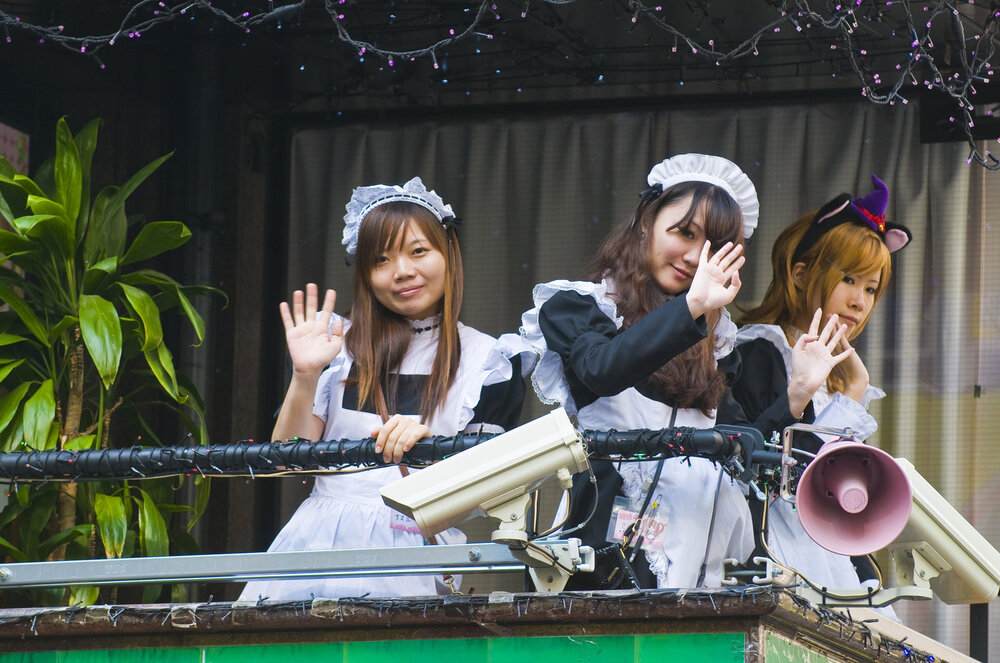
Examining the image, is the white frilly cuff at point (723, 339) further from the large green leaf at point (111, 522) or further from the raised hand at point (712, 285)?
the large green leaf at point (111, 522)

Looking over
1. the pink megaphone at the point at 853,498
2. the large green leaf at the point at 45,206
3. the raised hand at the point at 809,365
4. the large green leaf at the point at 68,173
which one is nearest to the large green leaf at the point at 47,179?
the large green leaf at the point at 68,173

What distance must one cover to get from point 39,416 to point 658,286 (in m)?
1.72

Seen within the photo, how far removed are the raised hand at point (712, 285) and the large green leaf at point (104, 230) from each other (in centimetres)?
201

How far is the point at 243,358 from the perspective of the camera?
5238 mm

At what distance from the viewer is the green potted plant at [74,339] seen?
3.43 metres

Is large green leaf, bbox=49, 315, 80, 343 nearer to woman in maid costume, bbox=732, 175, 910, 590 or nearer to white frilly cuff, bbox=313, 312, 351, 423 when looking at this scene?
white frilly cuff, bbox=313, 312, 351, 423

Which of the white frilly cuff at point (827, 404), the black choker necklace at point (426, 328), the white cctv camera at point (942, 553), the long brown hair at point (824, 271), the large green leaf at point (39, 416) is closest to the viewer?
the white cctv camera at point (942, 553)

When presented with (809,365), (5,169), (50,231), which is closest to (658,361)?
(809,365)

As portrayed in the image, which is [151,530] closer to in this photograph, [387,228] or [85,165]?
[85,165]

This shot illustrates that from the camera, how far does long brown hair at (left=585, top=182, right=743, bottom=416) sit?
8.07 feet

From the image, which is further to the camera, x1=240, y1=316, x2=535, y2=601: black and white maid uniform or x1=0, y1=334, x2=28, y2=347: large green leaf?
x1=0, y1=334, x2=28, y2=347: large green leaf

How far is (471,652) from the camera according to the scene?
1845 mm

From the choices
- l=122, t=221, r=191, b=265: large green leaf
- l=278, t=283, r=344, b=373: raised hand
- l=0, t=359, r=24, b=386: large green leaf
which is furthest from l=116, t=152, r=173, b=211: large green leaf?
l=278, t=283, r=344, b=373: raised hand

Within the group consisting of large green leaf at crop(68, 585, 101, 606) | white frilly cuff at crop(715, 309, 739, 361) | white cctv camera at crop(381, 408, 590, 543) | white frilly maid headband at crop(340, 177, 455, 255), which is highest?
white frilly maid headband at crop(340, 177, 455, 255)
